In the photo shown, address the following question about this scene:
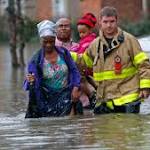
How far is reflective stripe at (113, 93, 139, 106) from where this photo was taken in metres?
10.5

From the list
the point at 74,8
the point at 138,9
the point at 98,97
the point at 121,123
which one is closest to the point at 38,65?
the point at 98,97

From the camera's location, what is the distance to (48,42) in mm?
10602

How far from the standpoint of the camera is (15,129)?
31.9 ft

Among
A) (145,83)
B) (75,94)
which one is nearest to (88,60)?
(75,94)

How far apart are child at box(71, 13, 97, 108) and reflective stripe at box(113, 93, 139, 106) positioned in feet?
3.67

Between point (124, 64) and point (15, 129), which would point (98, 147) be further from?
point (124, 64)

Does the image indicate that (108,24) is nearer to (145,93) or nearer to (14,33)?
(145,93)

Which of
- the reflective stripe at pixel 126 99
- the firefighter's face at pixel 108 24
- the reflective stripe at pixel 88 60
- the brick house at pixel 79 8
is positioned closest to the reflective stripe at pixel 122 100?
the reflective stripe at pixel 126 99

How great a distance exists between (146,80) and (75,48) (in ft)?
6.70

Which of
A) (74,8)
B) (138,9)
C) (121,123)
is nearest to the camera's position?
(121,123)

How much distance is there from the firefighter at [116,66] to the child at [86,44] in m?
0.96

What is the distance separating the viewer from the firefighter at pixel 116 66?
10484 millimetres

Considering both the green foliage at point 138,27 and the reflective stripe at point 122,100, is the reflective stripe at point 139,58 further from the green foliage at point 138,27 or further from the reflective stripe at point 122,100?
the green foliage at point 138,27

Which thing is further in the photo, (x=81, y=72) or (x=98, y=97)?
(x=81, y=72)
